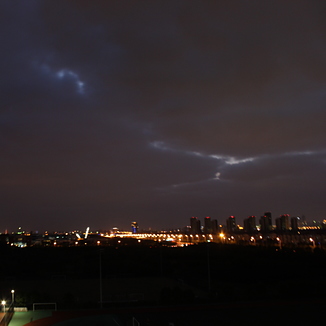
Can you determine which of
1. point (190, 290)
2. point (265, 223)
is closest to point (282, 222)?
point (265, 223)

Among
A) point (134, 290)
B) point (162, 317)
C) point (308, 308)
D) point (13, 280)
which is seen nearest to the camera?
point (162, 317)

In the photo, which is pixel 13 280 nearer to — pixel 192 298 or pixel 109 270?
pixel 109 270

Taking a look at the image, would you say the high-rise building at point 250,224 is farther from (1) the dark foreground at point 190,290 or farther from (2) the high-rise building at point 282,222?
(1) the dark foreground at point 190,290

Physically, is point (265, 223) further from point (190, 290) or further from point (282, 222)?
point (190, 290)

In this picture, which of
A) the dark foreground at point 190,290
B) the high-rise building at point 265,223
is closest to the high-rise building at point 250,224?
the high-rise building at point 265,223

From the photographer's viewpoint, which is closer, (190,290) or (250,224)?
(190,290)

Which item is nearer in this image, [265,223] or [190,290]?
[190,290]

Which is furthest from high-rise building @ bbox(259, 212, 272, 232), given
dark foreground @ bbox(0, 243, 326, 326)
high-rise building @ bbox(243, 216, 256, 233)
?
dark foreground @ bbox(0, 243, 326, 326)

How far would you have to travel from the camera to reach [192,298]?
18047mm

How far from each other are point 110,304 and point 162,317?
394 centimetres

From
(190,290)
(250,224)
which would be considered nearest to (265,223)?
(250,224)

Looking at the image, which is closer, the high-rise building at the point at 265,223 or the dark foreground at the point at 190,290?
the dark foreground at the point at 190,290

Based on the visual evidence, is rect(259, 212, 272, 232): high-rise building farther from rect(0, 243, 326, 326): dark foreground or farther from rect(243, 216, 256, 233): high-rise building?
rect(0, 243, 326, 326): dark foreground

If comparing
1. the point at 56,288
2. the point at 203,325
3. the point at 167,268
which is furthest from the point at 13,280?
the point at 203,325
